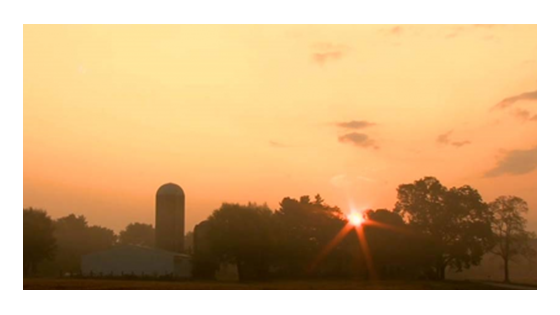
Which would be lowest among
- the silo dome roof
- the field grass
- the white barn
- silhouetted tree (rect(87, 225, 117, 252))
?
the field grass

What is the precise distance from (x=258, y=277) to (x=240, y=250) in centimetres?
228

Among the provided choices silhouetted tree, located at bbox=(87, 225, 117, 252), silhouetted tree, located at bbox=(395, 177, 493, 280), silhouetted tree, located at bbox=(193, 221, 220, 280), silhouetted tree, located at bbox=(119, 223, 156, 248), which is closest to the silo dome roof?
silhouetted tree, located at bbox=(119, 223, 156, 248)

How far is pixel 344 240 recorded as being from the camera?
49.7 meters

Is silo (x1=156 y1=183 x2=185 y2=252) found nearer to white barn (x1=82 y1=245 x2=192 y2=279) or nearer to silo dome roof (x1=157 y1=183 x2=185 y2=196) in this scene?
silo dome roof (x1=157 y1=183 x2=185 y2=196)

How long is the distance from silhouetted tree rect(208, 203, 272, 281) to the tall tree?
1314 centimetres

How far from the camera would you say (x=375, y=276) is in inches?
1816

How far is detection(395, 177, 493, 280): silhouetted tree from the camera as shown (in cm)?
4534

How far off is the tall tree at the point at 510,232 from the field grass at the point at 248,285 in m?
3.41

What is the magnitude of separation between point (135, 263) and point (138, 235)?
10145 millimetres

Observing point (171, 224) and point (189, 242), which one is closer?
point (189, 242)

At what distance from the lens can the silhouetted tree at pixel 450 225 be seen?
45344mm

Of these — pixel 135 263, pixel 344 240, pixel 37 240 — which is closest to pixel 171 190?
pixel 135 263

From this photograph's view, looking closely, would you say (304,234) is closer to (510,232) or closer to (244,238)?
(244,238)

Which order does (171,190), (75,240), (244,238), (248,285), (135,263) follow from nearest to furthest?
1. (248,285)
2. (135,263)
3. (244,238)
4. (75,240)
5. (171,190)
